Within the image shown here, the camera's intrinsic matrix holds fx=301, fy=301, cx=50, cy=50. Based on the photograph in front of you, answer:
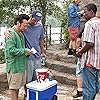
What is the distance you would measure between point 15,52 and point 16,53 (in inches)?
1.0

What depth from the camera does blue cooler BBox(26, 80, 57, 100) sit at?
16.3 feet

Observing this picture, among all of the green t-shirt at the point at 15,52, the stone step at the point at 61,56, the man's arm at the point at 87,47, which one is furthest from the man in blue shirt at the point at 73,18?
the man's arm at the point at 87,47

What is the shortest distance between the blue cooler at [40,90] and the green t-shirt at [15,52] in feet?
1.11

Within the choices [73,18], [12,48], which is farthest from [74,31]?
[12,48]

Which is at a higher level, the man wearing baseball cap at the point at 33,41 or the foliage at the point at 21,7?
the foliage at the point at 21,7

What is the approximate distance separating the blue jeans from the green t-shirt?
3.48 ft

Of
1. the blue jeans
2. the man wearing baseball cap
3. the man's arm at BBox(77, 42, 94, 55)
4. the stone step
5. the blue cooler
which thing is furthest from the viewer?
the stone step

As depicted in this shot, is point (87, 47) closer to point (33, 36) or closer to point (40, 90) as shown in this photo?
point (40, 90)

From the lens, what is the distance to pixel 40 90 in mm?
4949

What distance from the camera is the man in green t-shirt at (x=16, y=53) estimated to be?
15.9 ft

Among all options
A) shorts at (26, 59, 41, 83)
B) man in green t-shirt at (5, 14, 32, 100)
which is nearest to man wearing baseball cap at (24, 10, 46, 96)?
shorts at (26, 59, 41, 83)

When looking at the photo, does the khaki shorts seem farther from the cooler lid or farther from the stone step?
the stone step

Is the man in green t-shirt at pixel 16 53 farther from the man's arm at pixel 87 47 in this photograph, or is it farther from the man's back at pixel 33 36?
the man's arm at pixel 87 47

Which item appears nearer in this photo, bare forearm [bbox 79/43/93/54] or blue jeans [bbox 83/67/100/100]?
bare forearm [bbox 79/43/93/54]
